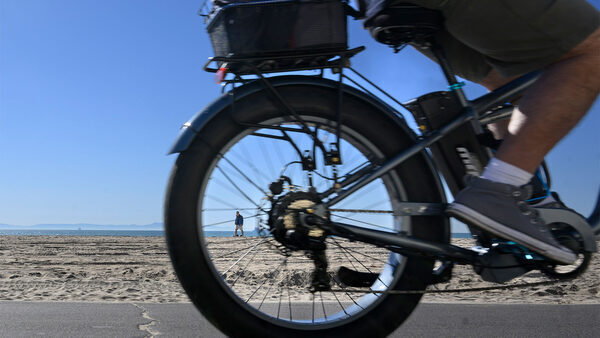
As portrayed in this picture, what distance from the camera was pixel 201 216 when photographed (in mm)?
1451

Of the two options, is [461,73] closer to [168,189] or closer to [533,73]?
[533,73]

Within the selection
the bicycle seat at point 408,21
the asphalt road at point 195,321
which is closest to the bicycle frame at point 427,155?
the bicycle seat at point 408,21

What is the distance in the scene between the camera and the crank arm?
1.50m

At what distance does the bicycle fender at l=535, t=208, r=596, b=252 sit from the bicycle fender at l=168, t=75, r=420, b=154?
50 cm

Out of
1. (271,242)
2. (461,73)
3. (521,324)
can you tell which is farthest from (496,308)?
(271,242)

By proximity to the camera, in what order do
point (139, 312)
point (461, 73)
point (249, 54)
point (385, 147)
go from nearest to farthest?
point (249, 54), point (385, 147), point (461, 73), point (139, 312)

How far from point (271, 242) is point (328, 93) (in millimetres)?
522

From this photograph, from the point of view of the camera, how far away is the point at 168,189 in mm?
1437

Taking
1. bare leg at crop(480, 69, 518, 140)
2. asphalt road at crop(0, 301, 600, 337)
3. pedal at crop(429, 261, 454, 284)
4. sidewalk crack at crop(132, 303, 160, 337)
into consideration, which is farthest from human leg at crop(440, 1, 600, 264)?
sidewalk crack at crop(132, 303, 160, 337)

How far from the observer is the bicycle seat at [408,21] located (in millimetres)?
1485

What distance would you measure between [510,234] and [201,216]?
3.05 feet

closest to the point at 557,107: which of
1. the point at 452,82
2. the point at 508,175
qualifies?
the point at 508,175

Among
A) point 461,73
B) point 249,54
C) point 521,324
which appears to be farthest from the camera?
point 521,324

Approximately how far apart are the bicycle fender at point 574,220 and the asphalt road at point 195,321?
3.48 feet
